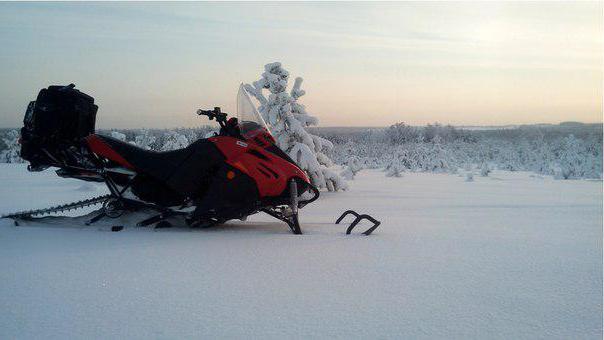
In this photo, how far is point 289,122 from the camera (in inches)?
376

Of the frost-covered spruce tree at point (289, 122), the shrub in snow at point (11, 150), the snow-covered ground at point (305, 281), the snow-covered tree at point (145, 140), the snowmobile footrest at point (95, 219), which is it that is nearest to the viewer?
the snow-covered ground at point (305, 281)

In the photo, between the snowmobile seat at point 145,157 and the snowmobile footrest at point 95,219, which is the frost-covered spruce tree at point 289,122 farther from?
the snowmobile footrest at point 95,219

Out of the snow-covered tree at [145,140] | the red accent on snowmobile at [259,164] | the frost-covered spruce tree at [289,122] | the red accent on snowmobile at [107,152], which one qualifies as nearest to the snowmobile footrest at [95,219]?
the red accent on snowmobile at [107,152]

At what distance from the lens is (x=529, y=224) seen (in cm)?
520

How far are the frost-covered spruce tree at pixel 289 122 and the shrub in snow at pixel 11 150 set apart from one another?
1754 centimetres

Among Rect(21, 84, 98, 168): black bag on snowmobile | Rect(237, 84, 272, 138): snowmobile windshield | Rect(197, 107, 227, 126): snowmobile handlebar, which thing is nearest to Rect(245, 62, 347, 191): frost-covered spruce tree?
Rect(237, 84, 272, 138): snowmobile windshield

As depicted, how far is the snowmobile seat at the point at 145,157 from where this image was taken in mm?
4590

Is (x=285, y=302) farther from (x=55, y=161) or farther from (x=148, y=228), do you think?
(x=55, y=161)

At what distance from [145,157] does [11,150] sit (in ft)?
84.2

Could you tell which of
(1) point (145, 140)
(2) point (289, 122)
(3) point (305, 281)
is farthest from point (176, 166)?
(1) point (145, 140)

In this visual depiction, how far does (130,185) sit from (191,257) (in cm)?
163

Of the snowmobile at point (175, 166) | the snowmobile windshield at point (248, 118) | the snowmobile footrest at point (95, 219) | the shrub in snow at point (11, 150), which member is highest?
the snowmobile windshield at point (248, 118)

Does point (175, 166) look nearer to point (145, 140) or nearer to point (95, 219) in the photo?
point (95, 219)

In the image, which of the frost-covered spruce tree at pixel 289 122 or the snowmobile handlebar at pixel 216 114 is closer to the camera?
the snowmobile handlebar at pixel 216 114
